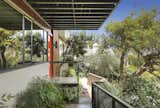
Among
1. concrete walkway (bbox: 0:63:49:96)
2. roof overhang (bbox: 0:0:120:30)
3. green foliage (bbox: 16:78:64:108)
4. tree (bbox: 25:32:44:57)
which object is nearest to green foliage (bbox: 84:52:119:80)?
roof overhang (bbox: 0:0:120:30)

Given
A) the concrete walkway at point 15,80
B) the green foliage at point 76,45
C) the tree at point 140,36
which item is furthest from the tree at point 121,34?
the concrete walkway at point 15,80

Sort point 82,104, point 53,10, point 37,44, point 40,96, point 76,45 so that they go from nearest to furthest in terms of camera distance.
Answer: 1. point 40,96
2. point 82,104
3. point 53,10
4. point 37,44
5. point 76,45

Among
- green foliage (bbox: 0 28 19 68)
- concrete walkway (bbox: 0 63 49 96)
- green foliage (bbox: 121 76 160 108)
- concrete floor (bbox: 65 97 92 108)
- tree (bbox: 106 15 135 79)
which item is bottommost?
concrete floor (bbox: 65 97 92 108)

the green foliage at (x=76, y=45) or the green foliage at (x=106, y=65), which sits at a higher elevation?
the green foliage at (x=76, y=45)

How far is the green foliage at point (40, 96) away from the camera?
19.7 feet

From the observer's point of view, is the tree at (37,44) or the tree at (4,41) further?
the tree at (37,44)

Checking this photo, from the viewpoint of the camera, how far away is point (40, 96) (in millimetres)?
6355

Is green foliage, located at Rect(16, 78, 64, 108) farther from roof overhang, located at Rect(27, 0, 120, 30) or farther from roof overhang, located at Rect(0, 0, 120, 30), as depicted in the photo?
roof overhang, located at Rect(27, 0, 120, 30)

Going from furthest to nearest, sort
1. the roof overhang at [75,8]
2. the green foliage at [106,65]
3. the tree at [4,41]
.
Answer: the green foliage at [106,65], the roof overhang at [75,8], the tree at [4,41]

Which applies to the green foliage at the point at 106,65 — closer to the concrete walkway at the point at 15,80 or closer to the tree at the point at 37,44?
the tree at the point at 37,44

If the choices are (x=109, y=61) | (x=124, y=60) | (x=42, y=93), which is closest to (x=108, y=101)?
(x=42, y=93)

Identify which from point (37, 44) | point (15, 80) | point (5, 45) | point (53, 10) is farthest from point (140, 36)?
point (5, 45)

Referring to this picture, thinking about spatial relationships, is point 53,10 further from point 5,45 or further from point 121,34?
point 121,34

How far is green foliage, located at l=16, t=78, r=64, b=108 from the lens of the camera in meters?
5.99
